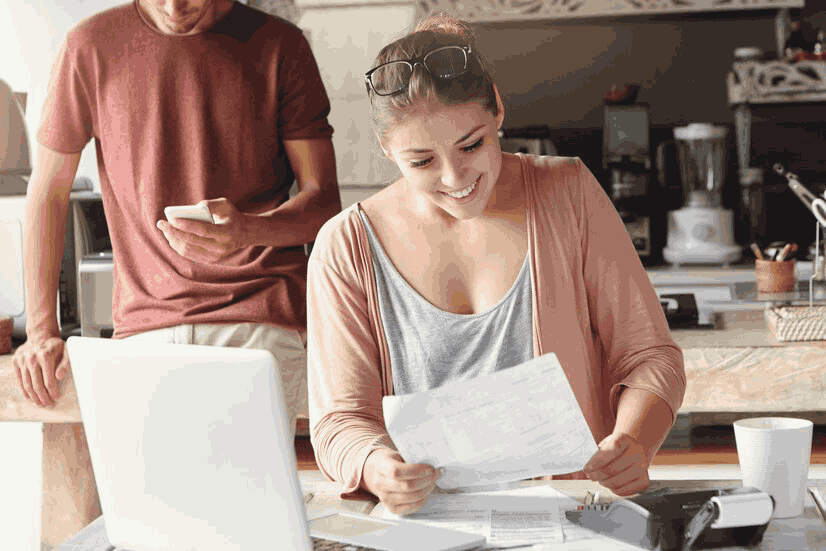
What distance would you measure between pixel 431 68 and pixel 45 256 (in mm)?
1125

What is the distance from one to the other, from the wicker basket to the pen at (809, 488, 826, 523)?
1001mm

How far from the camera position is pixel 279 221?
6.11 feet

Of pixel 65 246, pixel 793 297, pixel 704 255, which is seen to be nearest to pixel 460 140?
pixel 793 297

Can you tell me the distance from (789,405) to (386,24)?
2307 millimetres

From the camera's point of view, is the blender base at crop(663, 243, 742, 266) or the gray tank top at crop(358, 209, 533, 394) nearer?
the gray tank top at crop(358, 209, 533, 394)

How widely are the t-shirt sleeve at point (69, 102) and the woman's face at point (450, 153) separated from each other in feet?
2.90

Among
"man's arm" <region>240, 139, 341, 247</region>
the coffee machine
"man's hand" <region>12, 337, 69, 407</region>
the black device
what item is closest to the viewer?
the black device

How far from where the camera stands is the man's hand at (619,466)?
118 cm

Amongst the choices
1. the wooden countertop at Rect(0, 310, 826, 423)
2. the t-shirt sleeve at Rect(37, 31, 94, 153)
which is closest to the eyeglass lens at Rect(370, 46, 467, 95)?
the t-shirt sleeve at Rect(37, 31, 94, 153)

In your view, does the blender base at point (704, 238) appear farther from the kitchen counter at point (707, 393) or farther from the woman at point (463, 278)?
the woman at point (463, 278)

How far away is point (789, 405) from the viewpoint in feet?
7.09

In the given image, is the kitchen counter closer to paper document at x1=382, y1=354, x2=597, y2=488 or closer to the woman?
the woman

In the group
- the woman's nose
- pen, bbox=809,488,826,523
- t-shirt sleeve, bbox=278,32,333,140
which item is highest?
t-shirt sleeve, bbox=278,32,333,140

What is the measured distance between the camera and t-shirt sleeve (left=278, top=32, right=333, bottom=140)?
1.96 m
